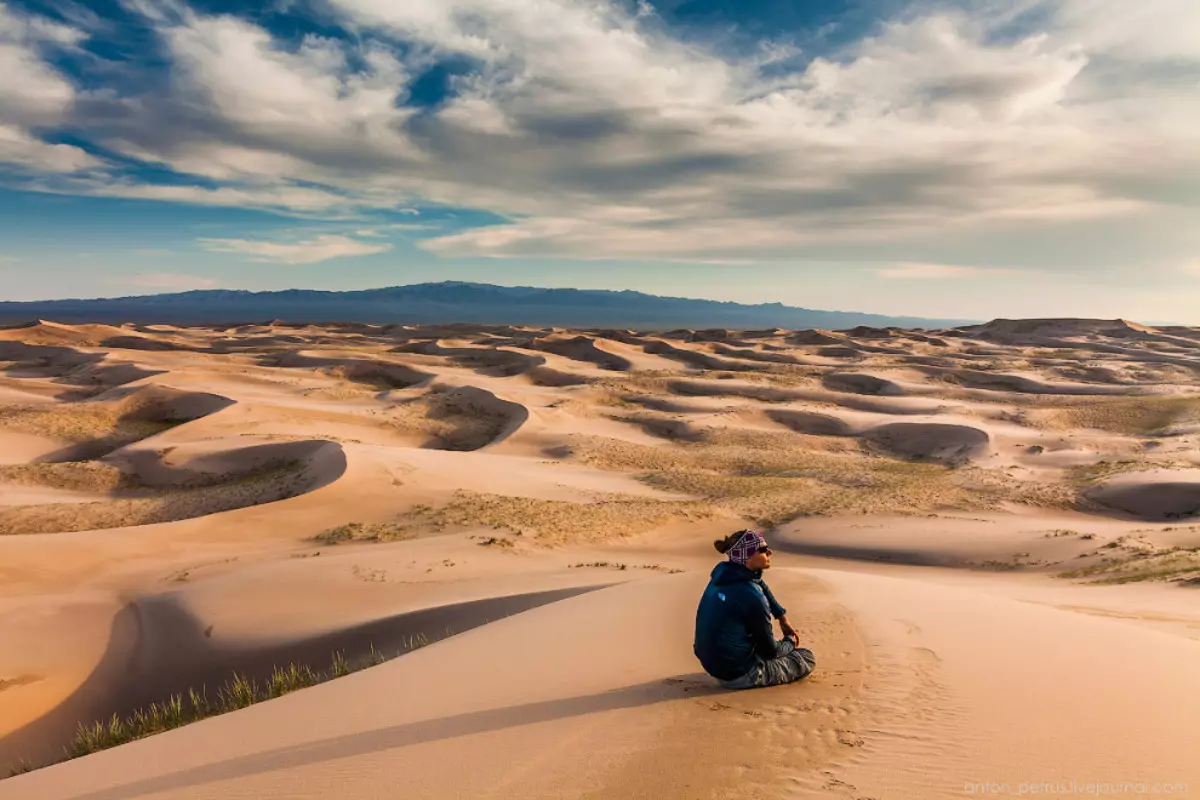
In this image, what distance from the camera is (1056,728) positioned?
4.40 m

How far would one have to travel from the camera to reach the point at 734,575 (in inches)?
197

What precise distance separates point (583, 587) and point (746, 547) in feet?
17.0

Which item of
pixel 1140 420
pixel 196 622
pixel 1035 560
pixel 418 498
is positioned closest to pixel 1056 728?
pixel 196 622

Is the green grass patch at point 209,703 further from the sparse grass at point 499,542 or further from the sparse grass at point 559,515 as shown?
the sparse grass at point 559,515

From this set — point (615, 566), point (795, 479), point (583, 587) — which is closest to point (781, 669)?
point (583, 587)

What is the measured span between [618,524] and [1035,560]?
8440mm

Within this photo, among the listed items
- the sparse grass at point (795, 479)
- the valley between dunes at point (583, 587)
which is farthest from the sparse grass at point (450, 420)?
the sparse grass at point (795, 479)

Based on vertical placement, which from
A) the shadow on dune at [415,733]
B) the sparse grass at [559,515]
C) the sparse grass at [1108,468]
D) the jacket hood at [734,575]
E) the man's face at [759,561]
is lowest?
the sparse grass at [559,515]

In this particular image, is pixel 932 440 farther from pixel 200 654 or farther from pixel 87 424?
pixel 87 424

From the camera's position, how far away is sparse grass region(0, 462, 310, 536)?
52.0 ft

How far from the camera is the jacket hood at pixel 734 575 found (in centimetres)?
498

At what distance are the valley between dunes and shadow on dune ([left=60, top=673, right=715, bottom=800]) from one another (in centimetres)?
3

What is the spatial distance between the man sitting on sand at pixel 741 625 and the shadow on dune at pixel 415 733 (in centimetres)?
24

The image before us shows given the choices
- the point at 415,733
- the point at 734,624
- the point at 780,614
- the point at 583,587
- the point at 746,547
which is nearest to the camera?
the point at 415,733
